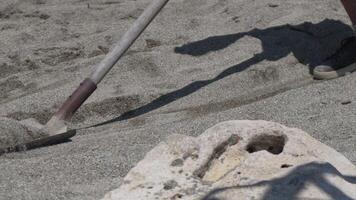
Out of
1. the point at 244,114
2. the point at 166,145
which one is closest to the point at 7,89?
the point at 244,114

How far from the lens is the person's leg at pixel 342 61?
353 centimetres

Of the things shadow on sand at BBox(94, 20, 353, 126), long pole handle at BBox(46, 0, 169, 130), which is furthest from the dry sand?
long pole handle at BBox(46, 0, 169, 130)

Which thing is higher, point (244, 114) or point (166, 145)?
point (166, 145)

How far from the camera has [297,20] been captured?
427 cm

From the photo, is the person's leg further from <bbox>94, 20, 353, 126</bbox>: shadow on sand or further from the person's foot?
<bbox>94, 20, 353, 126</bbox>: shadow on sand

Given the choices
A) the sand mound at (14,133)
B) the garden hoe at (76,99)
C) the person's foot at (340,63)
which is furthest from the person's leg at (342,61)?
the sand mound at (14,133)

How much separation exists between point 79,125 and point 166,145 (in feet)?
4.56

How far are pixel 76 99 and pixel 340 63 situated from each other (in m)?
1.32

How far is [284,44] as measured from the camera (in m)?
3.99

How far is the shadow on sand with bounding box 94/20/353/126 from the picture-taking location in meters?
3.73

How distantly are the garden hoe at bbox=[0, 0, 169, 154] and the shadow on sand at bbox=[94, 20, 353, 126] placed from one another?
0.35m

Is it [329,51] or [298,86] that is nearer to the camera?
[298,86]

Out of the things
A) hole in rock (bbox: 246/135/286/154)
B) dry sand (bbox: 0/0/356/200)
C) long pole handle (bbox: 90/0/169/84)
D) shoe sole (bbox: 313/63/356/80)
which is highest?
hole in rock (bbox: 246/135/286/154)

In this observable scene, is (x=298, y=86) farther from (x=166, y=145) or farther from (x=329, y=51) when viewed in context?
(x=166, y=145)
